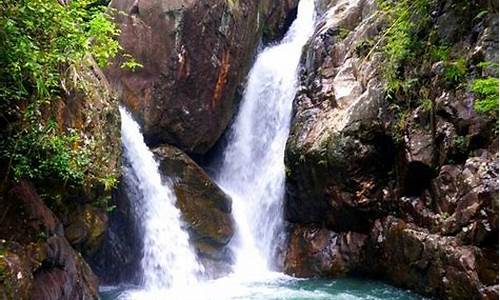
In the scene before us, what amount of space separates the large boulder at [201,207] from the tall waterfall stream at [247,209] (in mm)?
303

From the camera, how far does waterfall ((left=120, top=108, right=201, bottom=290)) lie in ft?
38.7

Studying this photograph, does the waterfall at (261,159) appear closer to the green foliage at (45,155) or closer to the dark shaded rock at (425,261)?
the dark shaded rock at (425,261)

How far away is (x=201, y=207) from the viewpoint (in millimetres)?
13477

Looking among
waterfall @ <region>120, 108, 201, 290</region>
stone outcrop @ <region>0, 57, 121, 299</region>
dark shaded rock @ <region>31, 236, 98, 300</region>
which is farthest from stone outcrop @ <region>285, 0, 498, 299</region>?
dark shaded rock @ <region>31, 236, 98, 300</region>

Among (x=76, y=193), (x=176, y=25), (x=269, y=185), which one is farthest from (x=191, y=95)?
(x=76, y=193)

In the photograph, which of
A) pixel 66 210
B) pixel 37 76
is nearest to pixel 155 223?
pixel 66 210

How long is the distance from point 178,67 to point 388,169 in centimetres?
652

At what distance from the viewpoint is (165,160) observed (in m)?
13.6

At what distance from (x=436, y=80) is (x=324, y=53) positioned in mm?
4941

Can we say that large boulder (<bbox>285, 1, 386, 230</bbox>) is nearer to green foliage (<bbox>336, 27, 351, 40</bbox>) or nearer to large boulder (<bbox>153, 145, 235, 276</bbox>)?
green foliage (<bbox>336, 27, 351, 40</bbox>)

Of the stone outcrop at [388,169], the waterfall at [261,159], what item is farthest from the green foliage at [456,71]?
the waterfall at [261,159]

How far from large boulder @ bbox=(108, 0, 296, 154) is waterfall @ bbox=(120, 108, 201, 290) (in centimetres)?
114

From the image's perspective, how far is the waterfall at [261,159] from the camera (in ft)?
45.9

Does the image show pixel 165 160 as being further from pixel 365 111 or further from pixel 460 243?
pixel 460 243
